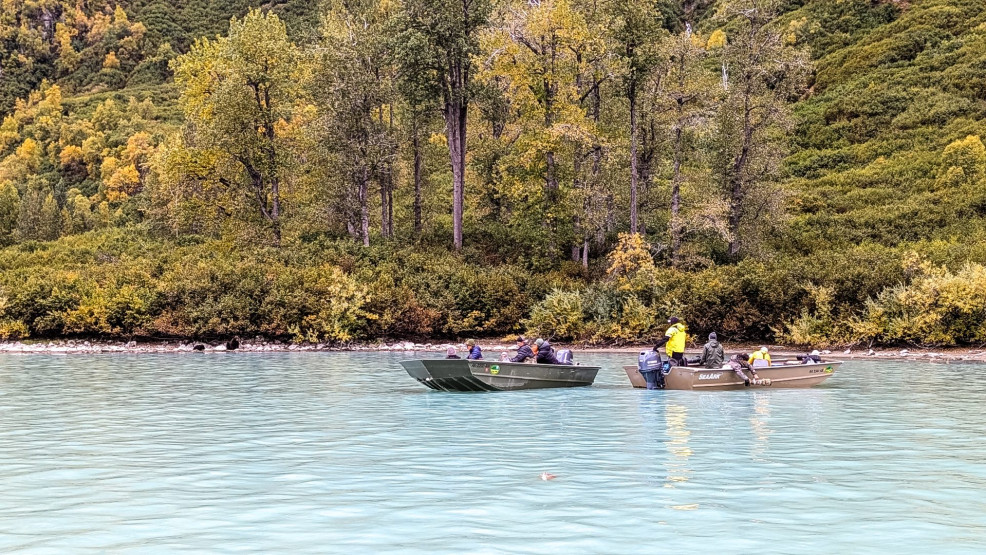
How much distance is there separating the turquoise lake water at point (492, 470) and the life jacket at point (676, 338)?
6.25 feet

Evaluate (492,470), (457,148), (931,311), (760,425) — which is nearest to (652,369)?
(760,425)

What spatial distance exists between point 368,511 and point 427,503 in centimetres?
85

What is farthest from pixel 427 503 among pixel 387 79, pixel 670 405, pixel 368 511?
pixel 387 79

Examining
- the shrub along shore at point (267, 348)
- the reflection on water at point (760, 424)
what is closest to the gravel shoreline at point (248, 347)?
the shrub along shore at point (267, 348)

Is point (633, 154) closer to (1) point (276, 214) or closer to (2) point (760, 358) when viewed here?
(2) point (760, 358)

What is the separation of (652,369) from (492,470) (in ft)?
45.0

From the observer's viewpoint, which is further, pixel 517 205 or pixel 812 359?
pixel 517 205

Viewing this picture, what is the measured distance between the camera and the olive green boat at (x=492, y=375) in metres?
26.1

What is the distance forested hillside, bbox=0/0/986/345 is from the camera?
144 feet

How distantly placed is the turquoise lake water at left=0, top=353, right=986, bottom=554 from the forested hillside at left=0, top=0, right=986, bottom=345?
15350mm

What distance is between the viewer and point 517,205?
2115 inches

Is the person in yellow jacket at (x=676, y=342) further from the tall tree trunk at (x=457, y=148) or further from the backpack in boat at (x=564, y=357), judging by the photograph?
the tall tree trunk at (x=457, y=148)

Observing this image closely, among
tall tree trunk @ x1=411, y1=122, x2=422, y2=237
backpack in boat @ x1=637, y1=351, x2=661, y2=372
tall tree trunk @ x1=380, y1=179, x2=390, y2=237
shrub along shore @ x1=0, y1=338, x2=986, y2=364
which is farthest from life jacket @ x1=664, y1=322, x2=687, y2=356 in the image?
tall tree trunk @ x1=380, y1=179, x2=390, y2=237

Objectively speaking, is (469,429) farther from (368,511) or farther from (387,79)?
(387,79)
